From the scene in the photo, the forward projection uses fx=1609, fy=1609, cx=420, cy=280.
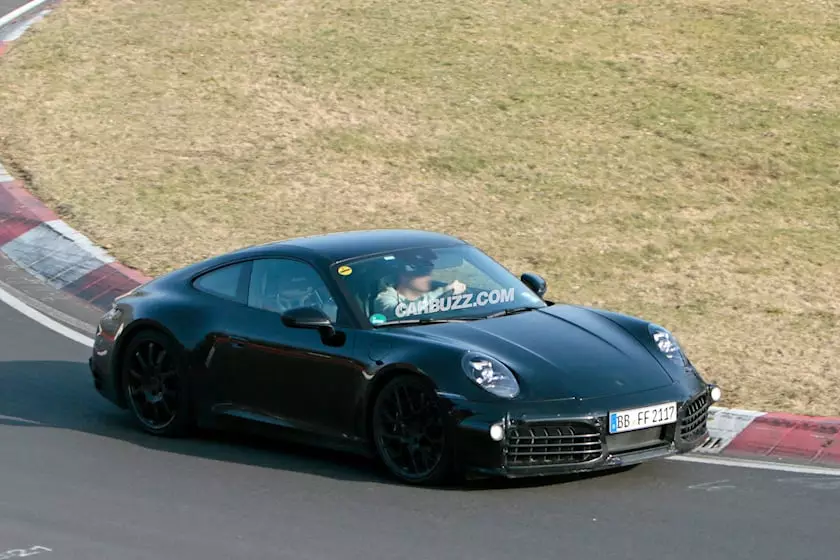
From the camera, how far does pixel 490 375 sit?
8.49 metres

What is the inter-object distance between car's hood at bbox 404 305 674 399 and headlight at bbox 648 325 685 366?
13cm

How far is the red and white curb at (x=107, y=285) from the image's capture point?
948 centimetres

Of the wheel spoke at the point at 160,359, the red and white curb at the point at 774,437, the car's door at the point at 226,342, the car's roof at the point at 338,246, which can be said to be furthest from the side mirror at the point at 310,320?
the red and white curb at the point at 774,437

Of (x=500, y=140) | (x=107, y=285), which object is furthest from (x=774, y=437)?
(x=500, y=140)

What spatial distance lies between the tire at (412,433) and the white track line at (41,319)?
4.61 metres

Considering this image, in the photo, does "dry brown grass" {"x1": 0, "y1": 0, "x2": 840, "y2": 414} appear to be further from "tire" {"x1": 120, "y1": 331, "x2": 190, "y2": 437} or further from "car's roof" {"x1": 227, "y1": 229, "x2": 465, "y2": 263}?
"tire" {"x1": 120, "y1": 331, "x2": 190, "y2": 437}

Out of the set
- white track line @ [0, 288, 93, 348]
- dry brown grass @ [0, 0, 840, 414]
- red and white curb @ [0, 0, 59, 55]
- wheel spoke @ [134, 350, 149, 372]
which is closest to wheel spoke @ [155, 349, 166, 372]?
wheel spoke @ [134, 350, 149, 372]

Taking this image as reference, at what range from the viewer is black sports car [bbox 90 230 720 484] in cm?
841

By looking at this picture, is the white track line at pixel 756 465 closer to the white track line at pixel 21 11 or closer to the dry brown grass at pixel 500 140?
the dry brown grass at pixel 500 140

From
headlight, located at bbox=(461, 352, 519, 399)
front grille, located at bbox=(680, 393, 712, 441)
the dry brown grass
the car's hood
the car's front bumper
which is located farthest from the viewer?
the dry brown grass

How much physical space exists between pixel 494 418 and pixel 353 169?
10.2m

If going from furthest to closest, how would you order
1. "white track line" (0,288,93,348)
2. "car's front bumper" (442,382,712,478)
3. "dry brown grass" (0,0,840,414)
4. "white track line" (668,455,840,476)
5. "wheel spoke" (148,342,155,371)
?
"dry brown grass" (0,0,840,414) < "white track line" (0,288,93,348) < "wheel spoke" (148,342,155,371) < "white track line" (668,455,840,476) < "car's front bumper" (442,382,712,478)

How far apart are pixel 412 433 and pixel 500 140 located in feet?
35.0

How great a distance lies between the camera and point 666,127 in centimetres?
1916
